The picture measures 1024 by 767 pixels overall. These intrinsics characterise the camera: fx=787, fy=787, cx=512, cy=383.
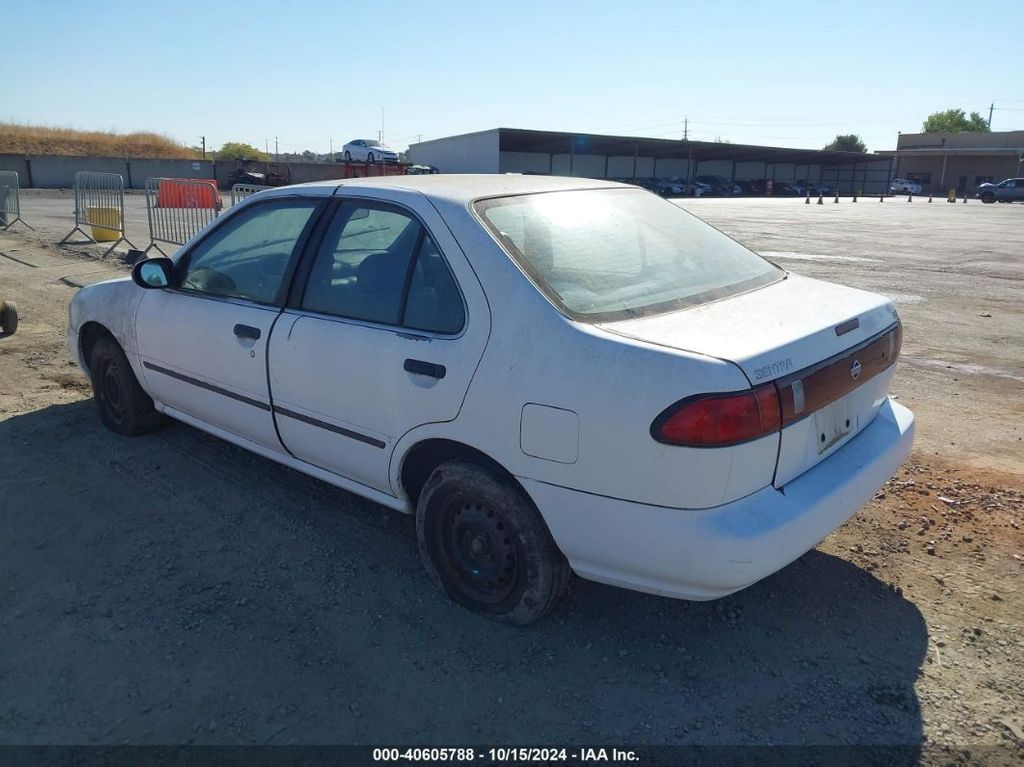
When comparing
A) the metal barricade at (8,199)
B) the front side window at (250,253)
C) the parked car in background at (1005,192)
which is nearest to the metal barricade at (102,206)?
the metal barricade at (8,199)

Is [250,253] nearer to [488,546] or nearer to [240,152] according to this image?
[488,546]

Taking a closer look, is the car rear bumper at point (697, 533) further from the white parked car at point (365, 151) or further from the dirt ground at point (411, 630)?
the white parked car at point (365, 151)

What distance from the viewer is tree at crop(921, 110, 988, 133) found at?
118688 mm

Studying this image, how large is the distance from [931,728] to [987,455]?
265 centimetres

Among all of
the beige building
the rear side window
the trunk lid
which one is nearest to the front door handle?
the rear side window

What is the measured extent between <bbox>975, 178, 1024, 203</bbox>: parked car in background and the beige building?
1027 inches

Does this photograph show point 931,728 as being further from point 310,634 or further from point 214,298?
point 214,298

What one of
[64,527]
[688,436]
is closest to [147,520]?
[64,527]

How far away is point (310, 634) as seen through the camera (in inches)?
118

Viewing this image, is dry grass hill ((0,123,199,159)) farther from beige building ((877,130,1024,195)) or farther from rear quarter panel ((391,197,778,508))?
beige building ((877,130,1024,195))

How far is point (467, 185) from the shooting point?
3.48m

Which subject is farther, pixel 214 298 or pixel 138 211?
pixel 138 211

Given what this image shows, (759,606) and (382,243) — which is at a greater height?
(382,243)

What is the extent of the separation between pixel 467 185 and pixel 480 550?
62.3 inches
